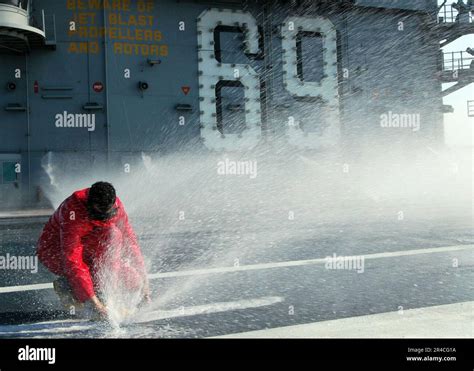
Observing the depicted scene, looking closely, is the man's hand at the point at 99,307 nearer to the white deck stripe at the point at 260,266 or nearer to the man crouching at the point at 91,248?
the man crouching at the point at 91,248

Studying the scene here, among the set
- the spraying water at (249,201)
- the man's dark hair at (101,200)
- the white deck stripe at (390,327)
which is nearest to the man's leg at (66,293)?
the spraying water at (249,201)

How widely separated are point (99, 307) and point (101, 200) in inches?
37.2

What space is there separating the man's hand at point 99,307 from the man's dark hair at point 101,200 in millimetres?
747

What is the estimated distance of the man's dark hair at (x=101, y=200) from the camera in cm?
469

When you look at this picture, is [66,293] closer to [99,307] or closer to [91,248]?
[91,248]

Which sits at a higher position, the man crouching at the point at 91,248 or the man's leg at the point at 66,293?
the man crouching at the point at 91,248

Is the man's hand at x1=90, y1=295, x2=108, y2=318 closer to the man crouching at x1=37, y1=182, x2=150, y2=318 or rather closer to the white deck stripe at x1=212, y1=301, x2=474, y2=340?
the man crouching at x1=37, y1=182, x2=150, y2=318

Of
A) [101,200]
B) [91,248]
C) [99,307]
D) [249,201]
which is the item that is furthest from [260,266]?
[249,201]

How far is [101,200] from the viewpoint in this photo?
15.4 feet

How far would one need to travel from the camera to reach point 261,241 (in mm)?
10461

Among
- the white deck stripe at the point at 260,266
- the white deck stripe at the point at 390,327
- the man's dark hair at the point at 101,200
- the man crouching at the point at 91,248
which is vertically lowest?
the white deck stripe at the point at 390,327

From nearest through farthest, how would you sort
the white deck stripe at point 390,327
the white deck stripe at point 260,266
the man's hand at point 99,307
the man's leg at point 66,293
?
the white deck stripe at point 390,327
the man's hand at point 99,307
the man's leg at point 66,293
the white deck stripe at point 260,266
